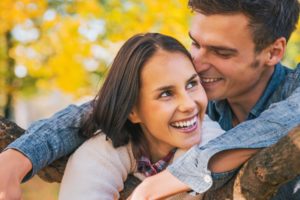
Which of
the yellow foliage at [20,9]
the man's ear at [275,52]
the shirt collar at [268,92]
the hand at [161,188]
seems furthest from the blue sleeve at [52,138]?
the yellow foliage at [20,9]

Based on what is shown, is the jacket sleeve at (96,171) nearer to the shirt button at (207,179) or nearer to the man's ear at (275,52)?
the shirt button at (207,179)

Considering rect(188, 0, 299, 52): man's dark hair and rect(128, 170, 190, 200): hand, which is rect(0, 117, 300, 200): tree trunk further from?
rect(188, 0, 299, 52): man's dark hair

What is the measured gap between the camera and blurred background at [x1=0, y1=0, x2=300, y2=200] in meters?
6.12

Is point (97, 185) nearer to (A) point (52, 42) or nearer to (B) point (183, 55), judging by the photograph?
(B) point (183, 55)

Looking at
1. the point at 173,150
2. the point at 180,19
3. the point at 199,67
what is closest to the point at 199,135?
the point at 173,150

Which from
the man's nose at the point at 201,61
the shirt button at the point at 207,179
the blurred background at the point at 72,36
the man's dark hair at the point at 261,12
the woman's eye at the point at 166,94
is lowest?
the blurred background at the point at 72,36

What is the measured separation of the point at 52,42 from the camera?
7.38 m

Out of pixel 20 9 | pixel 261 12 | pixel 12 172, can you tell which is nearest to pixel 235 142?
pixel 12 172

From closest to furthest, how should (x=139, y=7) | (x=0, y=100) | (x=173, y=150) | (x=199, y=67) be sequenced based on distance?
(x=173, y=150), (x=199, y=67), (x=139, y=7), (x=0, y=100)

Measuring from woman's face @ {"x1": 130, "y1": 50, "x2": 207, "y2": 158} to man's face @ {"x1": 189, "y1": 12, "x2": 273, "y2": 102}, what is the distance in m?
0.33

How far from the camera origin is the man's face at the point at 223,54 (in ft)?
7.71

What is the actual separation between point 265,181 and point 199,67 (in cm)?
87

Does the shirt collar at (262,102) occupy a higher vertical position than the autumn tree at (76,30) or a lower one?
higher

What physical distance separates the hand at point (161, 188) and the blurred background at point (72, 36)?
13.0 feet
